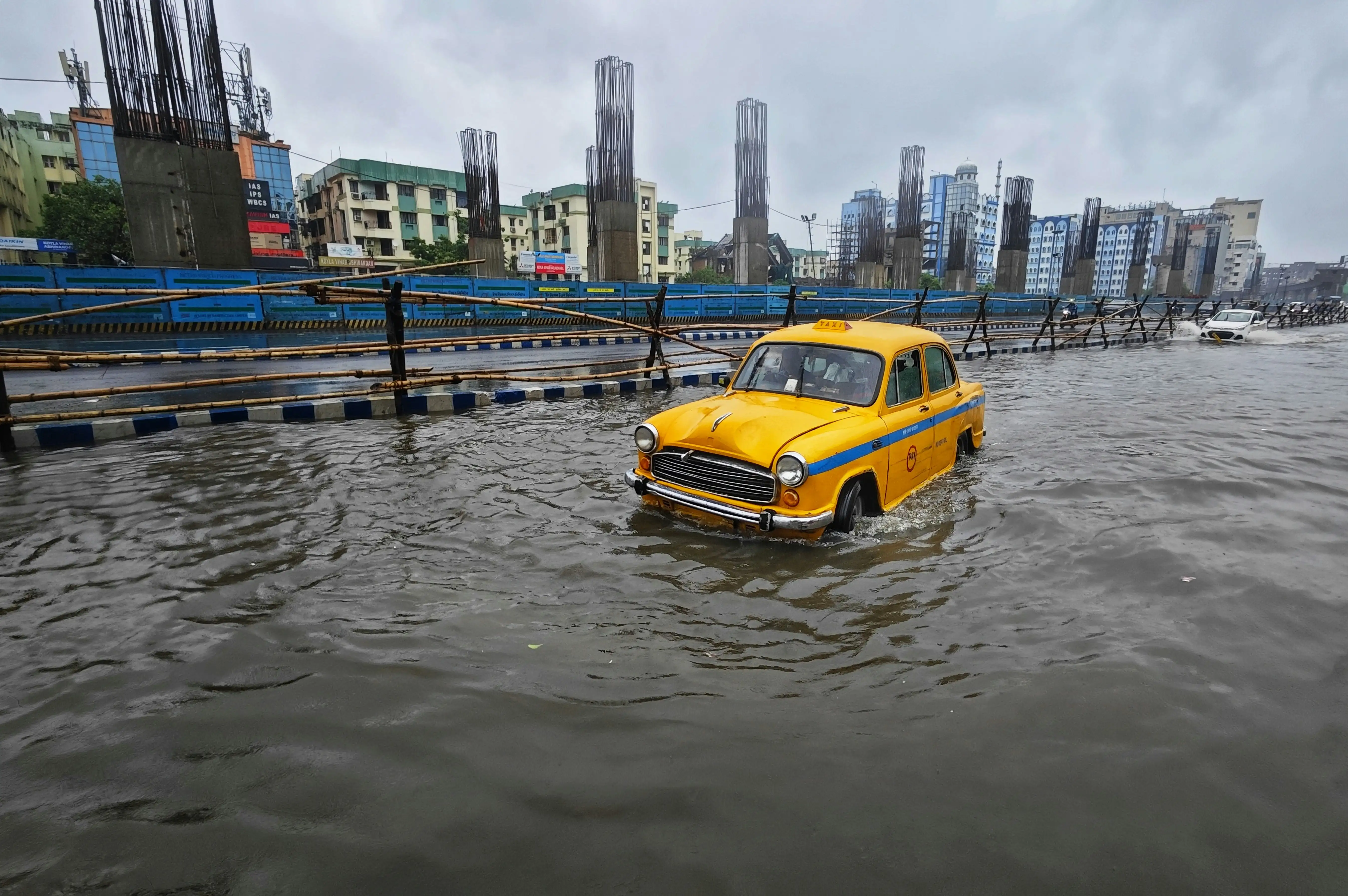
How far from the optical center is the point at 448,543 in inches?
190

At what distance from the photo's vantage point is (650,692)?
3.19 metres

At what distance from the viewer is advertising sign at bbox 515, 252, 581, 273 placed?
46312 mm

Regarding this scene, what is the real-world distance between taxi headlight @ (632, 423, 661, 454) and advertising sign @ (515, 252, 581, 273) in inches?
1705

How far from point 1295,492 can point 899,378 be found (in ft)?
13.6

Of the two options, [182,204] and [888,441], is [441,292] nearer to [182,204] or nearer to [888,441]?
[182,204]

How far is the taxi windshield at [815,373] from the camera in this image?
550 centimetres

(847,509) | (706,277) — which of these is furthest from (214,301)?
(706,277)

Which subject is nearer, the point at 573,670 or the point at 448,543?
the point at 573,670

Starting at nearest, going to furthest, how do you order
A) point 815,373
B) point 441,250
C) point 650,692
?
point 650,692, point 815,373, point 441,250

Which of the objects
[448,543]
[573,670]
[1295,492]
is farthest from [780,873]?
[1295,492]

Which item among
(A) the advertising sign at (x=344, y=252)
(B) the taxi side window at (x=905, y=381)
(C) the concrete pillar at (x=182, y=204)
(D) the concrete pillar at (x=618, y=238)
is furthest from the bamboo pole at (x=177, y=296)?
(A) the advertising sign at (x=344, y=252)

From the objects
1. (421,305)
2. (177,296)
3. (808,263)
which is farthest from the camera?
(808,263)

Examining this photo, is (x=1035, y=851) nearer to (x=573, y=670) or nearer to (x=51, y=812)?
(x=573, y=670)

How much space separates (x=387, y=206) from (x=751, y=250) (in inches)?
1460
